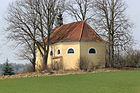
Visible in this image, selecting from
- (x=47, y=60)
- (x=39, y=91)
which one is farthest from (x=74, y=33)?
(x=39, y=91)

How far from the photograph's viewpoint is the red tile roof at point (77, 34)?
116 feet

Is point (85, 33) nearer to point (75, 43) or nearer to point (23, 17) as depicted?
point (75, 43)

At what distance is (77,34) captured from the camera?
119 ft

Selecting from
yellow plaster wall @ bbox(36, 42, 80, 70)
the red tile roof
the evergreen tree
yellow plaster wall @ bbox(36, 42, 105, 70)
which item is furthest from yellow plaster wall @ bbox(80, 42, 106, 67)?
the evergreen tree

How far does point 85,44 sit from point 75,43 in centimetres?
145

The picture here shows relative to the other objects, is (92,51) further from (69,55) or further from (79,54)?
(69,55)

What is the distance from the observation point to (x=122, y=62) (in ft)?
121

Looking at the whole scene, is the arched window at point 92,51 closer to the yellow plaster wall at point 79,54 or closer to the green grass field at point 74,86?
the yellow plaster wall at point 79,54

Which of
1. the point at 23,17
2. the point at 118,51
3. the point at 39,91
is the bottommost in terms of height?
the point at 39,91

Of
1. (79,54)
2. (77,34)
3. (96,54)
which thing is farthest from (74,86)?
(77,34)

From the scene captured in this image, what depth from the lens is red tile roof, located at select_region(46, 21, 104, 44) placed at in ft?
116

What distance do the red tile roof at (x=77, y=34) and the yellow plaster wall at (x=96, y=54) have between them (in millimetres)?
587

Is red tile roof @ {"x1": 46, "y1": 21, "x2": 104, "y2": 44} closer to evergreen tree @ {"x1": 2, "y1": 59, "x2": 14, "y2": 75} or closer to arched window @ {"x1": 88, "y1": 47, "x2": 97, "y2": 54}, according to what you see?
arched window @ {"x1": 88, "y1": 47, "x2": 97, "y2": 54}

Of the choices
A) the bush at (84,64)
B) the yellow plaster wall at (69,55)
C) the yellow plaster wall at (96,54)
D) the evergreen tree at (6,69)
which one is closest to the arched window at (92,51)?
the yellow plaster wall at (96,54)
